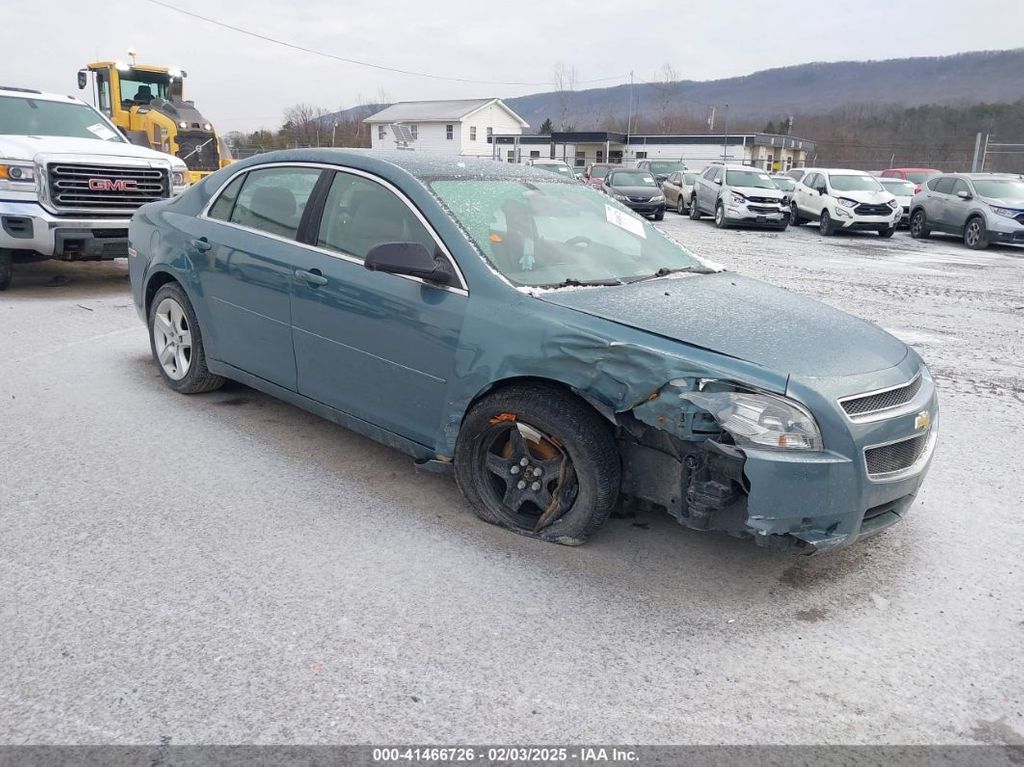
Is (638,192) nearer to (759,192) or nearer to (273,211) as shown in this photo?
(759,192)

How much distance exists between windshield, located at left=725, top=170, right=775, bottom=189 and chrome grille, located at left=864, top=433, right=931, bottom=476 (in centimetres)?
1981

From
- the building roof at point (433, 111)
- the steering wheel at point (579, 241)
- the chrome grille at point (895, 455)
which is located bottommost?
the chrome grille at point (895, 455)

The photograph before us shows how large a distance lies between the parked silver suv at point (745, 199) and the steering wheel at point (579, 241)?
18.1 meters

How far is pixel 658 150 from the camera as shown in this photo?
6288 cm

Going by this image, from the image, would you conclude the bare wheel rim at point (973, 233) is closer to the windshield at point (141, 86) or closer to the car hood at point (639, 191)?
the car hood at point (639, 191)

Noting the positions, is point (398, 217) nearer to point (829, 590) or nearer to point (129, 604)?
point (129, 604)

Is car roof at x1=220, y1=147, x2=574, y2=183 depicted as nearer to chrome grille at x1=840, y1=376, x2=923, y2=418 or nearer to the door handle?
the door handle

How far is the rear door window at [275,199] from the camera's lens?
4645mm

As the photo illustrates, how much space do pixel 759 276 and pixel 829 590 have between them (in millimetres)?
9537

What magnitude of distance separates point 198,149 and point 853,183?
51.4 ft

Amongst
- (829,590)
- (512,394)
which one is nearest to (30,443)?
(512,394)

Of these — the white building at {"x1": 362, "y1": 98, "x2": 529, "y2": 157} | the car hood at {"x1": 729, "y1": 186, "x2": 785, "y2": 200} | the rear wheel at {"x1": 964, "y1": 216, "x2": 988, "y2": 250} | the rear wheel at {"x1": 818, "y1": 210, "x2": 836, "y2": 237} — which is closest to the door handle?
the rear wheel at {"x1": 964, "y1": 216, "x2": 988, "y2": 250}

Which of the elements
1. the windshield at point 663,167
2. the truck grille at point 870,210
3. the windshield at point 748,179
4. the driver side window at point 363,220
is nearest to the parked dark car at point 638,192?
the windshield at point 748,179

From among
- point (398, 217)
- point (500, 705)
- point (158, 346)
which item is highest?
point (398, 217)
